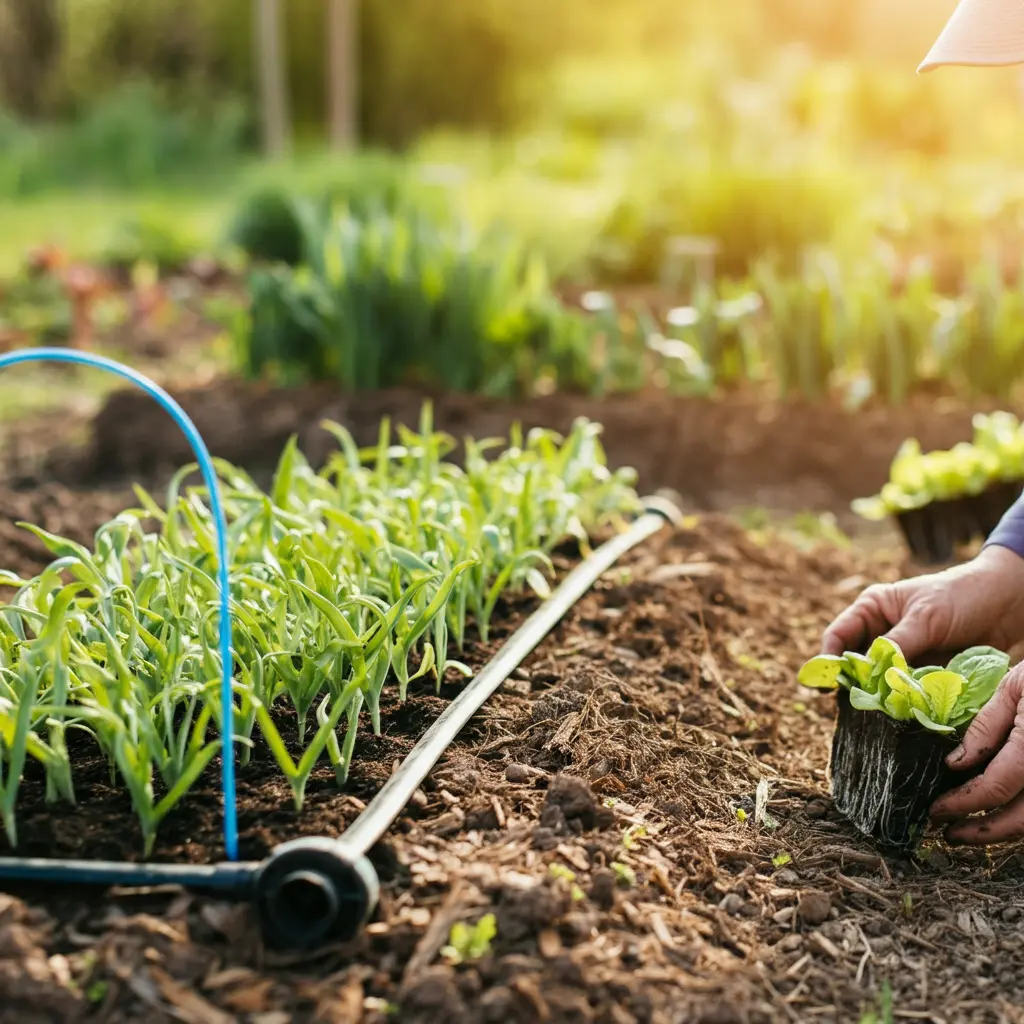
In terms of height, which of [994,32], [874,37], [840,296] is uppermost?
[874,37]

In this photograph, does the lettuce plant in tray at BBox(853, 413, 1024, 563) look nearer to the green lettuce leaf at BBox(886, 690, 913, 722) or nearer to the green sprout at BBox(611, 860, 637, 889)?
the green lettuce leaf at BBox(886, 690, 913, 722)

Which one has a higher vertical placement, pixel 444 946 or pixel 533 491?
pixel 533 491

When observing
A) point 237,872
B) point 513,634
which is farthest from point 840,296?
point 237,872

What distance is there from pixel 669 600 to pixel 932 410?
215 cm

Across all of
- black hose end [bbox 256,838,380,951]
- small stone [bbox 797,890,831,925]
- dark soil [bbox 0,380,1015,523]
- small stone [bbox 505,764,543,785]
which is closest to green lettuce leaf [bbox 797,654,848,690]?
small stone [bbox 797,890,831,925]

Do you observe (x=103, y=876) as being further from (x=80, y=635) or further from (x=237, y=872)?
(x=80, y=635)

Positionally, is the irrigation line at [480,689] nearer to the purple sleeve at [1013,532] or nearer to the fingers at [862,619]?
the fingers at [862,619]

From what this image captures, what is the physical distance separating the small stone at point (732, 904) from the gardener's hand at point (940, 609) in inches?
21.5

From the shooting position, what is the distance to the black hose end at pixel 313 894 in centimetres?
160

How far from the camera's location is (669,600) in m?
2.83

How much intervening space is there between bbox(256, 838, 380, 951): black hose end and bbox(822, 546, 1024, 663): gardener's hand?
1.05 m

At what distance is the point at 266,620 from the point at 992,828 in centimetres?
124

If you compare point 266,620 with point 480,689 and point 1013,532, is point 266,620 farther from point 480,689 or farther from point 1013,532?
point 1013,532

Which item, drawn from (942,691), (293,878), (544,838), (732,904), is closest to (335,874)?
(293,878)
